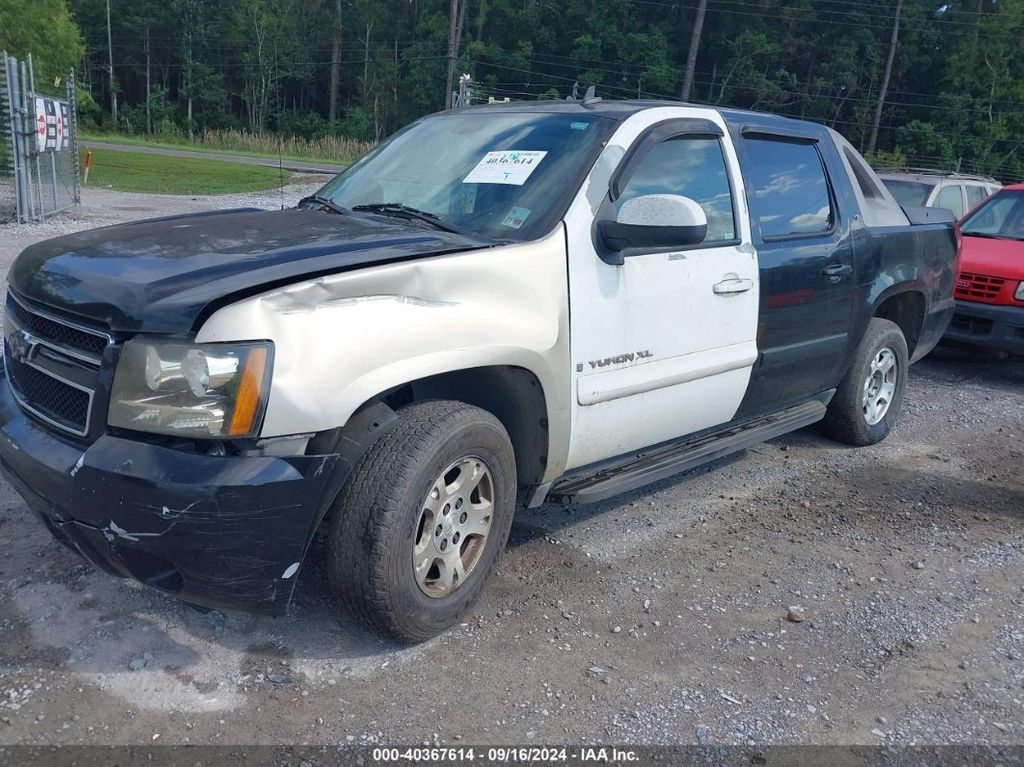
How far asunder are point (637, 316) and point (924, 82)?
59.6 m

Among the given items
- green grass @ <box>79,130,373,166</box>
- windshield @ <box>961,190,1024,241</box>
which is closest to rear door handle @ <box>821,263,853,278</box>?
windshield @ <box>961,190,1024,241</box>

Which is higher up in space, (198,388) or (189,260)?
(189,260)

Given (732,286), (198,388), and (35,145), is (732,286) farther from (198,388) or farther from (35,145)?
(35,145)

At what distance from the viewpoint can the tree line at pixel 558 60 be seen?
166 feet

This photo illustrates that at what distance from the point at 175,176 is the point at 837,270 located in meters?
25.9

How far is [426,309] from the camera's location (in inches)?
118

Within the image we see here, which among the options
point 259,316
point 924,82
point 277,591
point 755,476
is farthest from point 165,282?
point 924,82

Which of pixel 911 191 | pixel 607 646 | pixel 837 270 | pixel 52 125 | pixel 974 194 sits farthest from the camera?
pixel 52 125

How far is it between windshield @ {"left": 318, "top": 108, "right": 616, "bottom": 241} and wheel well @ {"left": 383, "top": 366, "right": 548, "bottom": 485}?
1.83 ft

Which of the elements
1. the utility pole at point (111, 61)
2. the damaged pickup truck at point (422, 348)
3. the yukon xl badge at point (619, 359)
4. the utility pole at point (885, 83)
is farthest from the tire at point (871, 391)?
Result: the utility pole at point (111, 61)

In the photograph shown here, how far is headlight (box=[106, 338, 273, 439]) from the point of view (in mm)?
2600

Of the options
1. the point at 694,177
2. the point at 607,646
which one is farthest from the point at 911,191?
the point at 607,646

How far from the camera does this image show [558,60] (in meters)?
63.1

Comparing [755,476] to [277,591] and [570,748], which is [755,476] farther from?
[277,591]
